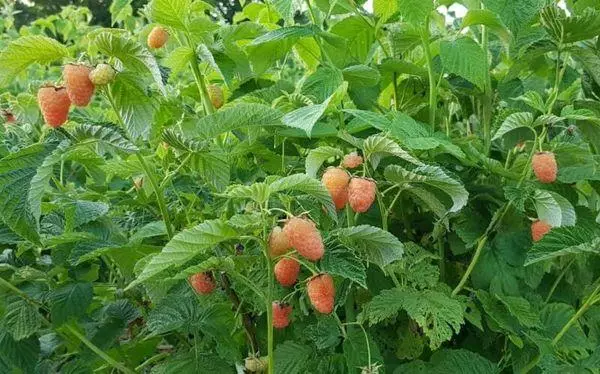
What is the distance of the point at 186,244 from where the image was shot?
1010mm

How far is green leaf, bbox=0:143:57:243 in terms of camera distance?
1.16 meters

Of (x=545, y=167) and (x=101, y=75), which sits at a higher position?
(x=101, y=75)

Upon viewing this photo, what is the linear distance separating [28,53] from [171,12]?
0.99 feet

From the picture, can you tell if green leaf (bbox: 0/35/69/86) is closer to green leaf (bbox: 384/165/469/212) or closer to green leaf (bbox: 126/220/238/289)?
green leaf (bbox: 126/220/238/289)

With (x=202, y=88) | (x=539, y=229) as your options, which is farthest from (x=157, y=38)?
(x=539, y=229)

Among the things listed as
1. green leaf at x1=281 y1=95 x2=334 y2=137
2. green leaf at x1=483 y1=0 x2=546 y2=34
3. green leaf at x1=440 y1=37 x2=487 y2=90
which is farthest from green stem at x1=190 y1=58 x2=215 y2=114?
green leaf at x1=483 y1=0 x2=546 y2=34

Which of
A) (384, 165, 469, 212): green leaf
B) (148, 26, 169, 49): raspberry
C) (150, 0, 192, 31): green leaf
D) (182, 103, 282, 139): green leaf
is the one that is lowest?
(384, 165, 469, 212): green leaf

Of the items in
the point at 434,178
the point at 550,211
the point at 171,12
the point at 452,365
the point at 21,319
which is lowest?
the point at 452,365

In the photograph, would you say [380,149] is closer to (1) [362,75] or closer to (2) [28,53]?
(1) [362,75]

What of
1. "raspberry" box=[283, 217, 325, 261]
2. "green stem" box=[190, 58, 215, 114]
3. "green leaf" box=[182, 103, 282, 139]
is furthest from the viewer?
"green stem" box=[190, 58, 215, 114]

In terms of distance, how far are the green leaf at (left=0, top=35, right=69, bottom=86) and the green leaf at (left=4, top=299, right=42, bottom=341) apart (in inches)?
18.9

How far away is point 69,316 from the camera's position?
1.45 m

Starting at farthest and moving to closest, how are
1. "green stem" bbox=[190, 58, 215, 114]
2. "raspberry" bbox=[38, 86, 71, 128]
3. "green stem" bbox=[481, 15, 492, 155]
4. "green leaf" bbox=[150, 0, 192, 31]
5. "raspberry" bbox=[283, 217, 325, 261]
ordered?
"green stem" bbox=[481, 15, 492, 155] < "green stem" bbox=[190, 58, 215, 114] < "green leaf" bbox=[150, 0, 192, 31] < "raspberry" bbox=[38, 86, 71, 128] < "raspberry" bbox=[283, 217, 325, 261]

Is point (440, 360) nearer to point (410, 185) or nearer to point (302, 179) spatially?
point (410, 185)
